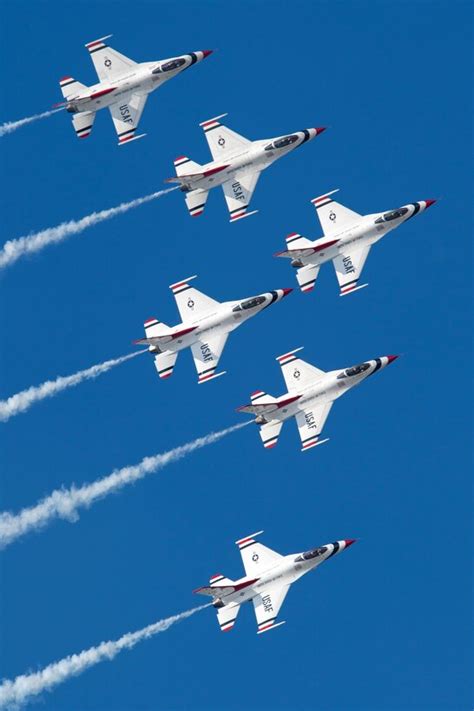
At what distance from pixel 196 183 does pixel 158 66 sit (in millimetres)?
5013

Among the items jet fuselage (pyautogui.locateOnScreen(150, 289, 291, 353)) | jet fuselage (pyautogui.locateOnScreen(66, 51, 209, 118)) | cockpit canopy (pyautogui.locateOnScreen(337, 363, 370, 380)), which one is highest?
jet fuselage (pyautogui.locateOnScreen(66, 51, 209, 118))

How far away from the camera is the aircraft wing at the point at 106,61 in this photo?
85.0 m

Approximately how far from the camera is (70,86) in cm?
8481

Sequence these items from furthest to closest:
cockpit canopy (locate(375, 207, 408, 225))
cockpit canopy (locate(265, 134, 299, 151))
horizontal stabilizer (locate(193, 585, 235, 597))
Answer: cockpit canopy (locate(375, 207, 408, 225)), cockpit canopy (locate(265, 134, 299, 151)), horizontal stabilizer (locate(193, 585, 235, 597))

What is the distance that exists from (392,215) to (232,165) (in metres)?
6.80

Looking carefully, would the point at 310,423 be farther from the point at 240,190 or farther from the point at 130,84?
the point at 130,84

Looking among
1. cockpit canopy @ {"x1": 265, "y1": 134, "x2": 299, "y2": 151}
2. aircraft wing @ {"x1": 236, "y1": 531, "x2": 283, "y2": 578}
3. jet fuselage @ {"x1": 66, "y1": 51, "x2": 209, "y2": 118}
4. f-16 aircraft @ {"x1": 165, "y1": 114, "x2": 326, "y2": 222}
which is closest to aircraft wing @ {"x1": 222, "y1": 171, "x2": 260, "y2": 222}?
f-16 aircraft @ {"x1": 165, "y1": 114, "x2": 326, "y2": 222}

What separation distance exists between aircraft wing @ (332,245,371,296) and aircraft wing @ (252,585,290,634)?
12183 mm

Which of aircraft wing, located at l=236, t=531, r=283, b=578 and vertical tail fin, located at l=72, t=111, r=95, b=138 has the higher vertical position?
vertical tail fin, located at l=72, t=111, r=95, b=138

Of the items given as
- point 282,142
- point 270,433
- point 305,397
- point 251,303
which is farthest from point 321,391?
point 282,142

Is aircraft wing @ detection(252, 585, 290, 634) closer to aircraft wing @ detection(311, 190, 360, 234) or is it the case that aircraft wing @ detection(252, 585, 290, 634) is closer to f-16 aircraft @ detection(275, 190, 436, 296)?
f-16 aircraft @ detection(275, 190, 436, 296)

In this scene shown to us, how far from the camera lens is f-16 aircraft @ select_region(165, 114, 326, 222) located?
8488 centimetres

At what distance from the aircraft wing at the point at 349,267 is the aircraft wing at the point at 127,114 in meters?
9.38

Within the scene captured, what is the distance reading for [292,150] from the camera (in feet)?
284
